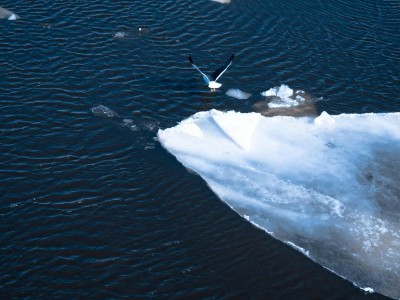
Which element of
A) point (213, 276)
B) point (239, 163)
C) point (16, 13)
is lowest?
point (213, 276)

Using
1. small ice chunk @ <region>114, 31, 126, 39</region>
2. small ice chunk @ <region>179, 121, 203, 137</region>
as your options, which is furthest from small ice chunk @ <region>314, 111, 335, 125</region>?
small ice chunk @ <region>114, 31, 126, 39</region>

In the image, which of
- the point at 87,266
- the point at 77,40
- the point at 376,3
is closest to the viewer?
the point at 87,266

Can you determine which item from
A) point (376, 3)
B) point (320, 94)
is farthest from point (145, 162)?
point (376, 3)

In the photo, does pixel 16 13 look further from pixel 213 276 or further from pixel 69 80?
pixel 213 276

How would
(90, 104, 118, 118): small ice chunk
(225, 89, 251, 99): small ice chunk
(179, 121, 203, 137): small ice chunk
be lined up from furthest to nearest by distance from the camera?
(225, 89, 251, 99): small ice chunk
(90, 104, 118, 118): small ice chunk
(179, 121, 203, 137): small ice chunk

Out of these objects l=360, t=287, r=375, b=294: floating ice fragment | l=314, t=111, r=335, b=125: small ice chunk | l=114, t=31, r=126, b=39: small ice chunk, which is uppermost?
l=114, t=31, r=126, b=39: small ice chunk

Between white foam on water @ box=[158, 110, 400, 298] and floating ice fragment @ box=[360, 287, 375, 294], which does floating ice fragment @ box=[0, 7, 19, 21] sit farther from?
floating ice fragment @ box=[360, 287, 375, 294]
